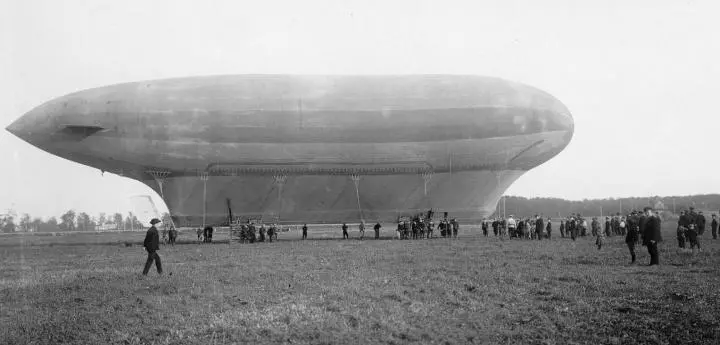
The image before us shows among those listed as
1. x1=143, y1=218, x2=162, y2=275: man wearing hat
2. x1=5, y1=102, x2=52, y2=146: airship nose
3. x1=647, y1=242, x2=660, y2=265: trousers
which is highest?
x1=5, y1=102, x2=52, y2=146: airship nose

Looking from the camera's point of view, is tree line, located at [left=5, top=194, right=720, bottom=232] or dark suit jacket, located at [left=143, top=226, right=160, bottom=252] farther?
tree line, located at [left=5, top=194, right=720, bottom=232]

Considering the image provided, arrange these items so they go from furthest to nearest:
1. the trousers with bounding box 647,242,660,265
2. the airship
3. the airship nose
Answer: the airship → the airship nose → the trousers with bounding box 647,242,660,265

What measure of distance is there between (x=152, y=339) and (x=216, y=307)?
1.68m

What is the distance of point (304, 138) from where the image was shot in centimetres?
2255

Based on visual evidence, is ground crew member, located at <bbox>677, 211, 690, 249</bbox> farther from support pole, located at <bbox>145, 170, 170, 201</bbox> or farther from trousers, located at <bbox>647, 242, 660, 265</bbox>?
support pole, located at <bbox>145, 170, 170, 201</bbox>

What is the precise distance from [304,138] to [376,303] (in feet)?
49.3

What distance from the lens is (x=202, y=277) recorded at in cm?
1131

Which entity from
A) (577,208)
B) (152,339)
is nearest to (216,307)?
(152,339)

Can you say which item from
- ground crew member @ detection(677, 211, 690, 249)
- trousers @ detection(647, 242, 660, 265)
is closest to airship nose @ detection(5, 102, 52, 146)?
trousers @ detection(647, 242, 660, 265)

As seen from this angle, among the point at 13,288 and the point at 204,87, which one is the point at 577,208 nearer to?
the point at 204,87

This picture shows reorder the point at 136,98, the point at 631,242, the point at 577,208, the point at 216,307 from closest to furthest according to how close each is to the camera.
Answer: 1. the point at 216,307
2. the point at 631,242
3. the point at 136,98
4. the point at 577,208

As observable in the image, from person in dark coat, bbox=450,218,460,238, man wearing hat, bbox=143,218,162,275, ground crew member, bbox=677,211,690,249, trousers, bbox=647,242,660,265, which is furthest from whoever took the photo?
person in dark coat, bbox=450,218,460,238

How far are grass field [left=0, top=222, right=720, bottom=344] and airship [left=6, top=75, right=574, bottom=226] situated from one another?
924 centimetres

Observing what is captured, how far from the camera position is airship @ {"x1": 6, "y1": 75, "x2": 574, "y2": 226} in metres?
21.9
